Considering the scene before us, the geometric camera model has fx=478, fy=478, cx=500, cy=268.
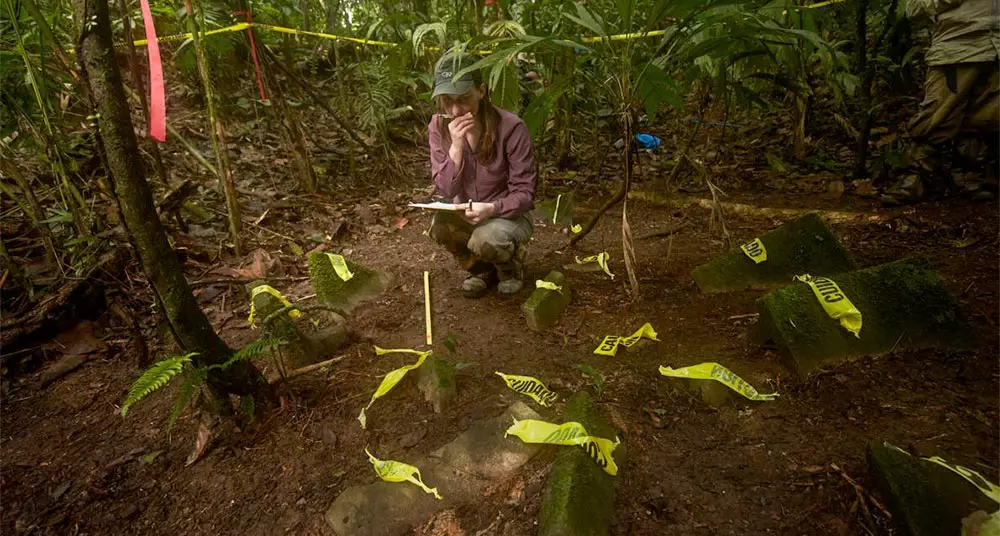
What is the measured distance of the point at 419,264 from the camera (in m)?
3.39

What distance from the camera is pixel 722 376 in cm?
176

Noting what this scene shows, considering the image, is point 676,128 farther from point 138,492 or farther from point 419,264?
point 138,492

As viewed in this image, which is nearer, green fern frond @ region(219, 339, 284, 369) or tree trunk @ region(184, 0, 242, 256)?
green fern frond @ region(219, 339, 284, 369)

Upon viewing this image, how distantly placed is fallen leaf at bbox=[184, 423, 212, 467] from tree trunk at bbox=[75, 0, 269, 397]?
7.5 inches

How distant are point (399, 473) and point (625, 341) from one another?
1.13 m

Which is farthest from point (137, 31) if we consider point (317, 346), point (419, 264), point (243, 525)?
point (243, 525)

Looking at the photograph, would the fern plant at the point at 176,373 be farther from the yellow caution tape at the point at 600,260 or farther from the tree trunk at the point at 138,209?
the yellow caution tape at the point at 600,260

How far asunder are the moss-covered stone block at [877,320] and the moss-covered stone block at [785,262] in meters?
0.39

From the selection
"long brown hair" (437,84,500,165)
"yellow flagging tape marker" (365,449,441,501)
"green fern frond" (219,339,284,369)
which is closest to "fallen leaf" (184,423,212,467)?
"green fern frond" (219,339,284,369)

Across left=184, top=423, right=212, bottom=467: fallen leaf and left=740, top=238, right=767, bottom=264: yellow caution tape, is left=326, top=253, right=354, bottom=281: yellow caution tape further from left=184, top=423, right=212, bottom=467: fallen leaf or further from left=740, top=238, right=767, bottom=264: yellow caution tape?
left=740, top=238, right=767, bottom=264: yellow caution tape

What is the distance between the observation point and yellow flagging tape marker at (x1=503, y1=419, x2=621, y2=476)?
1.49 meters

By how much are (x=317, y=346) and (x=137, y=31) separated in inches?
185

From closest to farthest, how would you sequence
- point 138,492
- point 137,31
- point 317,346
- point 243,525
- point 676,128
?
point 243,525, point 138,492, point 317,346, point 137,31, point 676,128

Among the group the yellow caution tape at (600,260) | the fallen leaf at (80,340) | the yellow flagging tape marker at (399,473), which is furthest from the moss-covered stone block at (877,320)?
the fallen leaf at (80,340)
